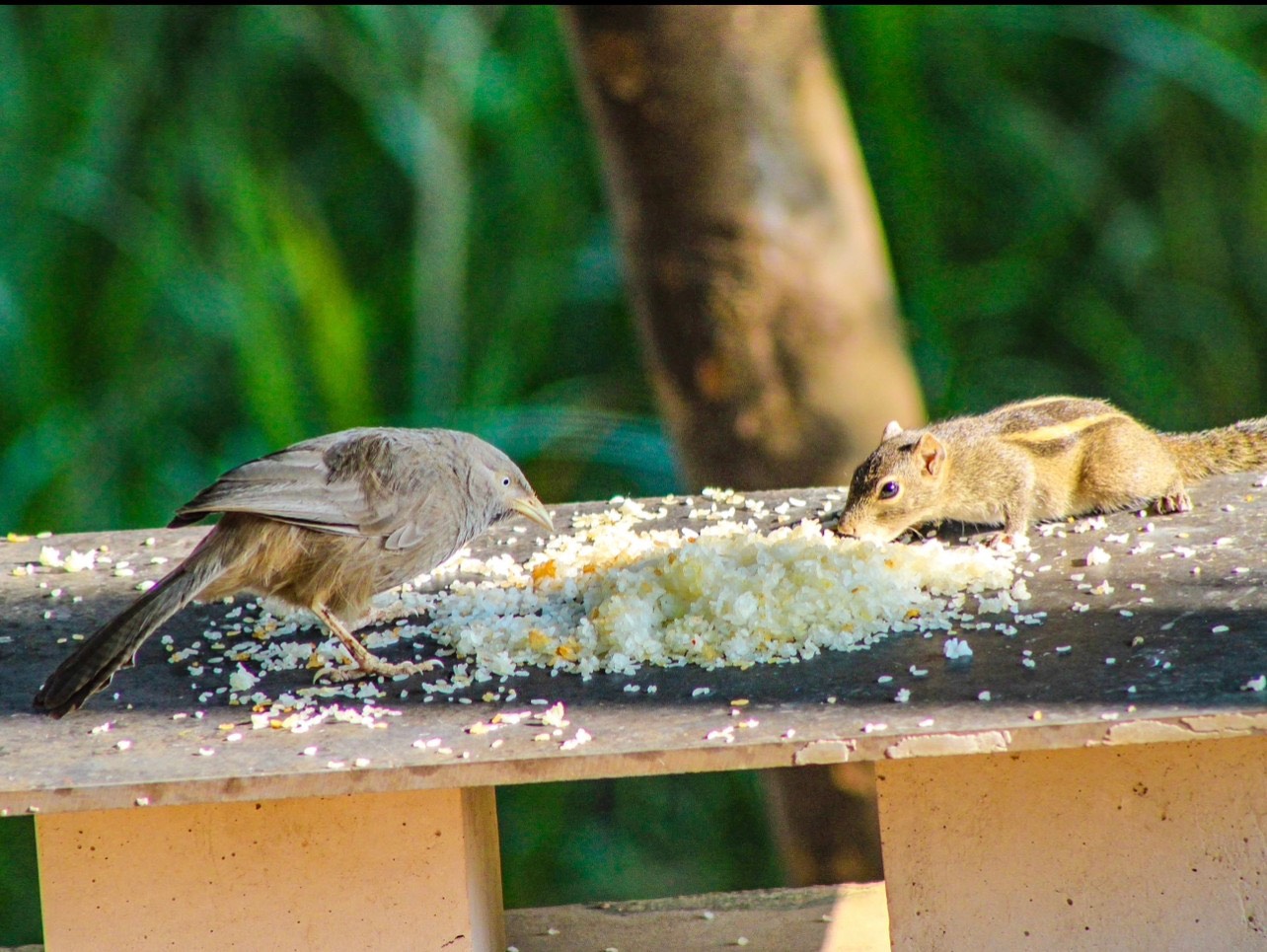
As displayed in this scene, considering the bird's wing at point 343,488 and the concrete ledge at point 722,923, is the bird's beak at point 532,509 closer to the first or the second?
the bird's wing at point 343,488

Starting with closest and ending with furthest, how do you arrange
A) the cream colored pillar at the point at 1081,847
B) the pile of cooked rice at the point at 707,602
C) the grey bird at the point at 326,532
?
the cream colored pillar at the point at 1081,847 → the grey bird at the point at 326,532 → the pile of cooked rice at the point at 707,602

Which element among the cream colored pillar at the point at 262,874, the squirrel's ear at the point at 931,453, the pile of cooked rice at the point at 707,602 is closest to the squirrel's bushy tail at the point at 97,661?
the cream colored pillar at the point at 262,874

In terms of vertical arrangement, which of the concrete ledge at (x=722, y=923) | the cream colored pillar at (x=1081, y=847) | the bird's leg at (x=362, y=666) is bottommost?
the concrete ledge at (x=722, y=923)

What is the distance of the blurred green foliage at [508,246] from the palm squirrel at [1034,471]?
9.16 feet

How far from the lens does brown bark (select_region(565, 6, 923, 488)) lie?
501 centimetres

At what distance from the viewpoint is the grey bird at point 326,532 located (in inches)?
106

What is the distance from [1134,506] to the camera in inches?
141

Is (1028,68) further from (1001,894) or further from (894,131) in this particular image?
(1001,894)

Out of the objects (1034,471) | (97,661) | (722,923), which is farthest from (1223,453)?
(97,661)

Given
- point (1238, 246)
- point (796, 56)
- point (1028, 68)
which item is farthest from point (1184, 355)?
point (796, 56)

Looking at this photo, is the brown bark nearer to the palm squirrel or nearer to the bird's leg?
the palm squirrel

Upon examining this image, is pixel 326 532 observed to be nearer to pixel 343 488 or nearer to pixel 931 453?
pixel 343 488

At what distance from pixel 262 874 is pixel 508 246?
179 inches

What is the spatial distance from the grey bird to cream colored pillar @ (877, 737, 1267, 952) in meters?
0.99
